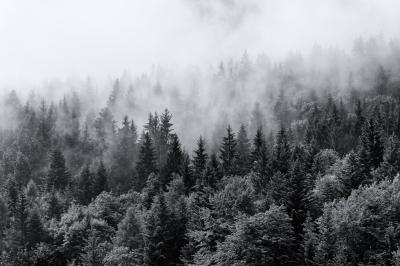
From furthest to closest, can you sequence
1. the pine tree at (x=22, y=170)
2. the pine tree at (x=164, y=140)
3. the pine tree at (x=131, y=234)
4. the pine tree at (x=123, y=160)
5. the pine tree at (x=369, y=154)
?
the pine tree at (x=22, y=170), the pine tree at (x=164, y=140), the pine tree at (x=123, y=160), the pine tree at (x=369, y=154), the pine tree at (x=131, y=234)

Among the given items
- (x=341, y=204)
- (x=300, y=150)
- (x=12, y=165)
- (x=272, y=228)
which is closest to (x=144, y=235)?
(x=272, y=228)

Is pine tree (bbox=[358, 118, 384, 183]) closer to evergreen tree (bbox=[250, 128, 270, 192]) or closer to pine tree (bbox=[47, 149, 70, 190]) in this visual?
evergreen tree (bbox=[250, 128, 270, 192])

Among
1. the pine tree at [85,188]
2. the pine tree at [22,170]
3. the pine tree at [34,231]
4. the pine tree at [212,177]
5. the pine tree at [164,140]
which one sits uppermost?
the pine tree at [164,140]

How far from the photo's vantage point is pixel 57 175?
5138 inches

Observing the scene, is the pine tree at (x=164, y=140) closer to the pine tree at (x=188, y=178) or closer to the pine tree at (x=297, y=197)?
the pine tree at (x=188, y=178)

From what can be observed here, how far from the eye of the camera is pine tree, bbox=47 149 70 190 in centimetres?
12900

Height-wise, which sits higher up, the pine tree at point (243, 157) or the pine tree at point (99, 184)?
the pine tree at point (243, 157)

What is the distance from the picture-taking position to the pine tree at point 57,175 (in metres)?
129

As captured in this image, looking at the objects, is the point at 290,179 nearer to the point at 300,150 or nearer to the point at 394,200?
the point at 394,200

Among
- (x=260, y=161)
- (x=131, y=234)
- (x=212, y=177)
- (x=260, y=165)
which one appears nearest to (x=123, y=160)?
(x=260, y=161)

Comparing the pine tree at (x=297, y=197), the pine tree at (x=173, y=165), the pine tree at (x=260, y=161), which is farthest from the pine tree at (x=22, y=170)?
the pine tree at (x=297, y=197)

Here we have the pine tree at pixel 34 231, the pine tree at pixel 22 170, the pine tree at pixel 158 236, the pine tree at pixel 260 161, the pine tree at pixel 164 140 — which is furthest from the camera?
the pine tree at pixel 22 170

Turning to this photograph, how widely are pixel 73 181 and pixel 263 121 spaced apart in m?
87.8

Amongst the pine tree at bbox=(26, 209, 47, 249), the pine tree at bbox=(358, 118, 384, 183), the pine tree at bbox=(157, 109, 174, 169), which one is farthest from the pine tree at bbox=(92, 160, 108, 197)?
the pine tree at bbox=(358, 118, 384, 183)
